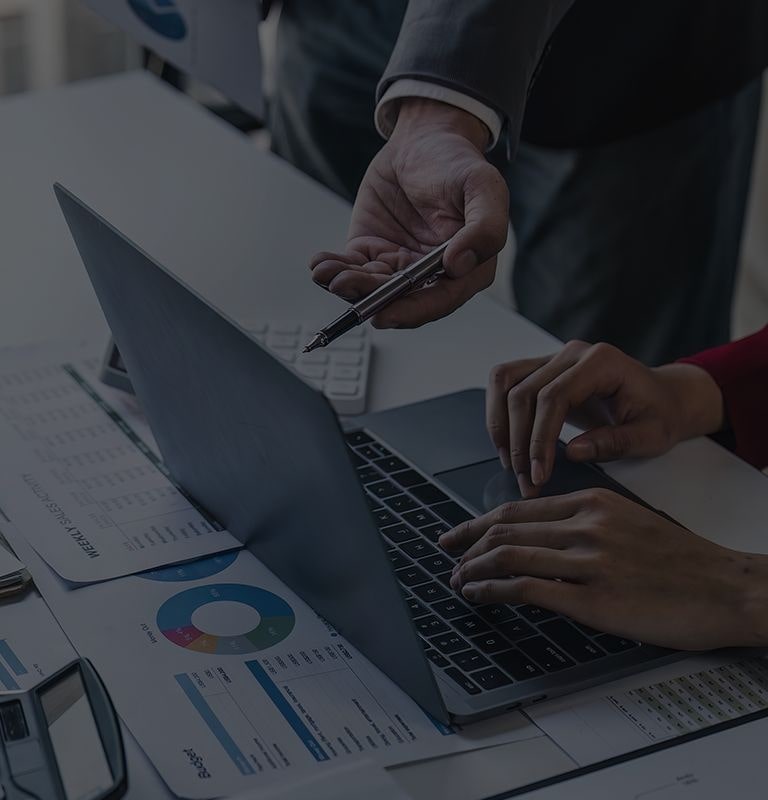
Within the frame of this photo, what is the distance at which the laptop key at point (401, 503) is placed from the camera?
3.15 feet

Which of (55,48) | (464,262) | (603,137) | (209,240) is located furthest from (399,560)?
(55,48)

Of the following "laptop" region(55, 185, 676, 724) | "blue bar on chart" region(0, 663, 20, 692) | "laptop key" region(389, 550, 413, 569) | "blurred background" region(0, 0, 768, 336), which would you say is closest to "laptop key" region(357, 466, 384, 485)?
"laptop" region(55, 185, 676, 724)

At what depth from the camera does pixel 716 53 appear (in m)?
1.68

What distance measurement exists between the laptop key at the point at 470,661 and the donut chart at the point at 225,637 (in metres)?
0.12

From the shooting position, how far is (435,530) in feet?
3.06

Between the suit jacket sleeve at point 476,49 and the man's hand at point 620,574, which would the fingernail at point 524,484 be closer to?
the man's hand at point 620,574

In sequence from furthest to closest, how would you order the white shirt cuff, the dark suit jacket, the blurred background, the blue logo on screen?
the blurred background < the dark suit jacket < the blue logo on screen < the white shirt cuff

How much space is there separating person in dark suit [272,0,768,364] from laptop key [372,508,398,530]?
43 cm

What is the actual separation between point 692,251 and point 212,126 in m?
0.70

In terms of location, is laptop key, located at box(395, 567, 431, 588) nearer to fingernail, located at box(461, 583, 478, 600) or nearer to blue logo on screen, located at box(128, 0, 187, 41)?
fingernail, located at box(461, 583, 478, 600)

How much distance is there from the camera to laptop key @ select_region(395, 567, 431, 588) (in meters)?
0.87

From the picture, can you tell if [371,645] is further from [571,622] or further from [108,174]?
[108,174]

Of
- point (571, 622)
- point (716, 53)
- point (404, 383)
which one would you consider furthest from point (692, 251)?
point (571, 622)

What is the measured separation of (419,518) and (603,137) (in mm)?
934
